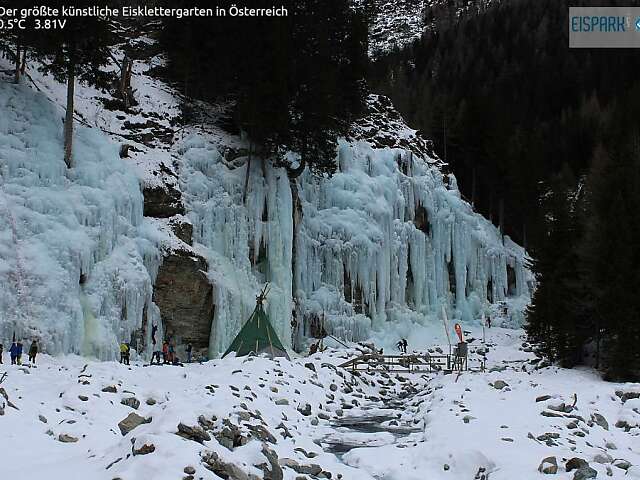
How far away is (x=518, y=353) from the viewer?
29844 millimetres

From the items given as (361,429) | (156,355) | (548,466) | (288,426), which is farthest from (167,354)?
(548,466)

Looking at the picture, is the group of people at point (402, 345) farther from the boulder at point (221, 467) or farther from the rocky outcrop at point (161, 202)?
the boulder at point (221, 467)

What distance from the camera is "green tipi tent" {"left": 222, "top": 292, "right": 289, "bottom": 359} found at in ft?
68.8

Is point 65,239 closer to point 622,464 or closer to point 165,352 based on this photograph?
point 165,352

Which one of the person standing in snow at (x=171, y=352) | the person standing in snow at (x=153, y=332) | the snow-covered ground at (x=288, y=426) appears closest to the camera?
the snow-covered ground at (x=288, y=426)

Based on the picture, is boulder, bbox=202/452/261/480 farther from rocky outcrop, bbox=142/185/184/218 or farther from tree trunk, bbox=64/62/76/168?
rocky outcrop, bbox=142/185/184/218

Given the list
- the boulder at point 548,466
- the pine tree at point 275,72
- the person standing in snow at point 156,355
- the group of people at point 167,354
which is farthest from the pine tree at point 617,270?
the person standing in snow at point 156,355

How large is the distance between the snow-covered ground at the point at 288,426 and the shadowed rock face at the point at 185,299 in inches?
213

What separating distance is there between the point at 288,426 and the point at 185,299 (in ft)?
40.5

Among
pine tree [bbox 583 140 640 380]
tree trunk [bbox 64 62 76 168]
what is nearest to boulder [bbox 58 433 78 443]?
tree trunk [bbox 64 62 76 168]

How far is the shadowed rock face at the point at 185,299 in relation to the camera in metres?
22.8

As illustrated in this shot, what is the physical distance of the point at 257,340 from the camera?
2114cm

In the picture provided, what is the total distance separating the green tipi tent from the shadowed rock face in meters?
2.21

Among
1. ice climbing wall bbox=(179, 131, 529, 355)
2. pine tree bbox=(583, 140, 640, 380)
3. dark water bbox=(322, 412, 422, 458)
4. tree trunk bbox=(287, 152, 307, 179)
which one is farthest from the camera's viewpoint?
tree trunk bbox=(287, 152, 307, 179)
